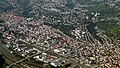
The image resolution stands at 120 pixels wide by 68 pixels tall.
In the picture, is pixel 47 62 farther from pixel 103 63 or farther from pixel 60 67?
pixel 103 63

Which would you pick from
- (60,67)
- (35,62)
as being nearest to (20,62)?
(35,62)

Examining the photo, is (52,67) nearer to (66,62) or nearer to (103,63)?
(66,62)

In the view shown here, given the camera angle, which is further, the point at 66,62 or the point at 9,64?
the point at 66,62

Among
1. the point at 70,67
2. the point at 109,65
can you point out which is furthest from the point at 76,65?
the point at 109,65

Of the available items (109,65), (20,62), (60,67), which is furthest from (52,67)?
(109,65)

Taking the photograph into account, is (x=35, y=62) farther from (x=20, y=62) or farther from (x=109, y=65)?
(x=109, y=65)

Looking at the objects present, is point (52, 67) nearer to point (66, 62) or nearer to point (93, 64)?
point (66, 62)

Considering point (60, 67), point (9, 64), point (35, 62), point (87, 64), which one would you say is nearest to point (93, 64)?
point (87, 64)
